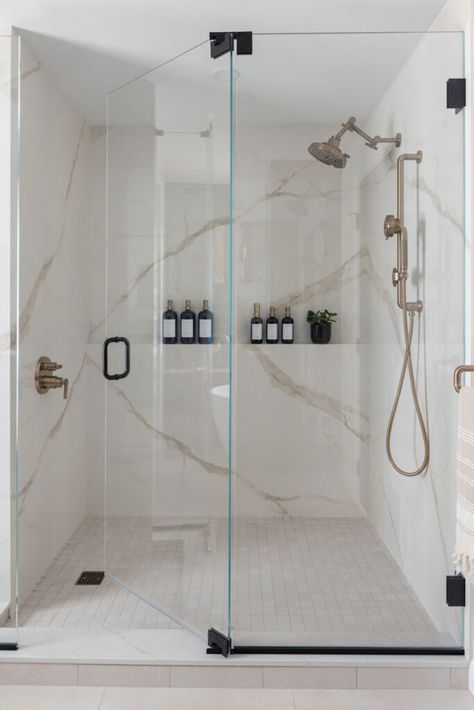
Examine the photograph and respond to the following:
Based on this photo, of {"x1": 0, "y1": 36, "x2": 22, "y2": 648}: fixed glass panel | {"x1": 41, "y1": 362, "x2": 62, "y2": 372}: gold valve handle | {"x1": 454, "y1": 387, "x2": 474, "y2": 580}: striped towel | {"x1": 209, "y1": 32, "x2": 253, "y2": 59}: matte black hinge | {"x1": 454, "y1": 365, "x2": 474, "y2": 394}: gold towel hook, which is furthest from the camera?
{"x1": 41, "y1": 362, "x2": 62, "y2": 372}: gold valve handle

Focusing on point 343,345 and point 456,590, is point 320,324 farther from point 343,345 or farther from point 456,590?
point 456,590

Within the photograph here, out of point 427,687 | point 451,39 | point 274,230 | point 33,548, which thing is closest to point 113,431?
point 33,548

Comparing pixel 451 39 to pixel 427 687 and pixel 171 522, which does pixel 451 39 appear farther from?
pixel 427 687

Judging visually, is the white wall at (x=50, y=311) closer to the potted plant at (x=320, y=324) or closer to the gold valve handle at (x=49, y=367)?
the gold valve handle at (x=49, y=367)

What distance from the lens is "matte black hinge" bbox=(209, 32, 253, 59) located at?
2.07m

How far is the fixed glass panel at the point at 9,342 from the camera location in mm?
2365

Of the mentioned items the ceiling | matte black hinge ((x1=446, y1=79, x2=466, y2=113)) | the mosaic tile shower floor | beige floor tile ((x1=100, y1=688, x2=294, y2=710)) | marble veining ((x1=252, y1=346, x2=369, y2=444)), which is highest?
the ceiling

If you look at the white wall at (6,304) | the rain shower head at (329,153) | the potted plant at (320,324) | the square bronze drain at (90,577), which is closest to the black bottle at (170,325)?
the potted plant at (320,324)

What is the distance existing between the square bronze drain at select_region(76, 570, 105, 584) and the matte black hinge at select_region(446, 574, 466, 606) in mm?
1435

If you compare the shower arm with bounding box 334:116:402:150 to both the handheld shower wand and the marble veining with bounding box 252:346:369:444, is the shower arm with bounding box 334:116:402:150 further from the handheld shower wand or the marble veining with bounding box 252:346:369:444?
the marble veining with bounding box 252:346:369:444

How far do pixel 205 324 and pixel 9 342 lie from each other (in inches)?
31.9

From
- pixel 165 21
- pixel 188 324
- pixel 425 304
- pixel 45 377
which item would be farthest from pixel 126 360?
pixel 165 21

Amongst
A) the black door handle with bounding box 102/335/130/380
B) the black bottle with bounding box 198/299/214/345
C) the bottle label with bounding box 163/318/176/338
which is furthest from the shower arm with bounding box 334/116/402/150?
the black door handle with bounding box 102/335/130/380

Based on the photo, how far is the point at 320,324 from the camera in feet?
7.16
